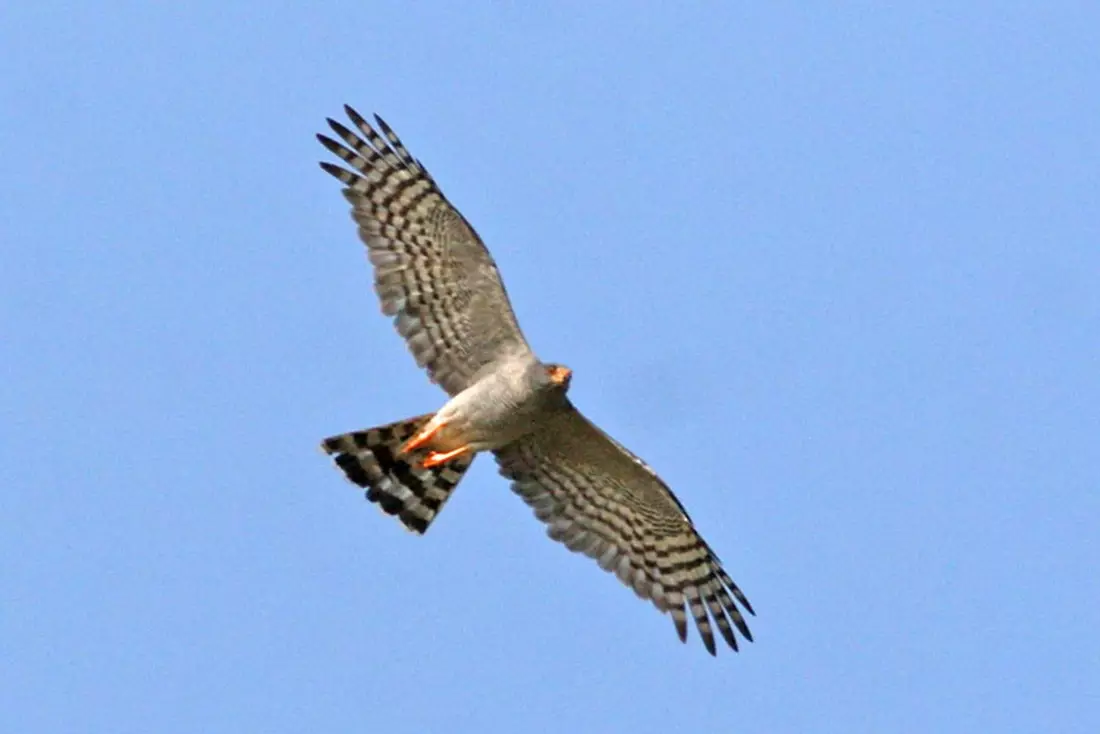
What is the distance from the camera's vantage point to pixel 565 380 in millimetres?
16000

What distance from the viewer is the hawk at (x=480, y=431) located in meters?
16.2

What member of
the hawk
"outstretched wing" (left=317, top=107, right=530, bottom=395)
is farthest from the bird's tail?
"outstretched wing" (left=317, top=107, right=530, bottom=395)

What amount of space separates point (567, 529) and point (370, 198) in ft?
8.71

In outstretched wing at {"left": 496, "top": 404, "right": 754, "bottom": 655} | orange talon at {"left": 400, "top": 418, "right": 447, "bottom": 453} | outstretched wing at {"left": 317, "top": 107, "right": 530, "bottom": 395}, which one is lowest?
outstretched wing at {"left": 496, "top": 404, "right": 754, "bottom": 655}

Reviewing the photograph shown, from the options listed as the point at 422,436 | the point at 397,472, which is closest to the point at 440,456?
the point at 422,436

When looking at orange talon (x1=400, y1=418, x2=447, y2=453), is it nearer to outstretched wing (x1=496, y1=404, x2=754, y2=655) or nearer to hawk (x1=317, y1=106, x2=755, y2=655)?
hawk (x1=317, y1=106, x2=755, y2=655)

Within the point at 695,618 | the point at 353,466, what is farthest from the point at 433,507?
the point at 695,618

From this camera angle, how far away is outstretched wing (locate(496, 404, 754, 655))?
55.0ft

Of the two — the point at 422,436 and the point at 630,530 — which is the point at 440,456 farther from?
the point at 630,530

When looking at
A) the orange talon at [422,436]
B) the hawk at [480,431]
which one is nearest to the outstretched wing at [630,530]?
the hawk at [480,431]

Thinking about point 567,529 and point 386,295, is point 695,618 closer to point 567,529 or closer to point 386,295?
point 567,529

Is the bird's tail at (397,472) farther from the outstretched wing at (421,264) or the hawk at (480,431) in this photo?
the outstretched wing at (421,264)

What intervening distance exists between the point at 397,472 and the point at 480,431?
86cm

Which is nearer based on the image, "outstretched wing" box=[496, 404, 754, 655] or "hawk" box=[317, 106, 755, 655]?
"hawk" box=[317, 106, 755, 655]
